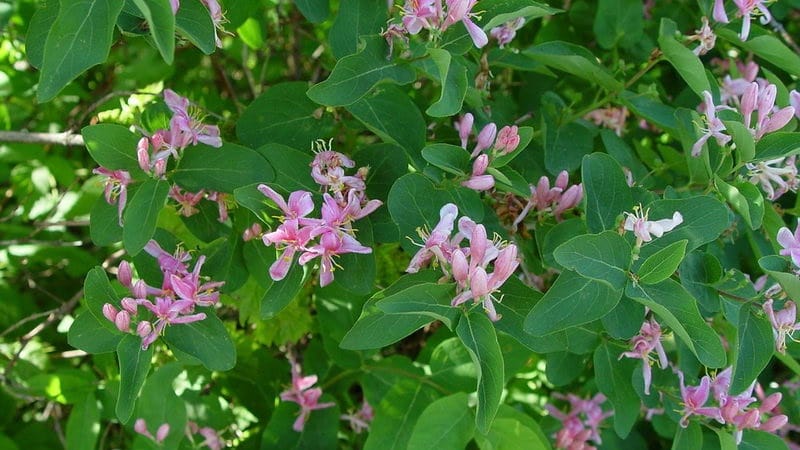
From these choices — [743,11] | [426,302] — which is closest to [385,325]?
[426,302]

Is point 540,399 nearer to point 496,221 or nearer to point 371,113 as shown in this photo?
point 496,221

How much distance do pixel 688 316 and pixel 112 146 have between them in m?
1.06

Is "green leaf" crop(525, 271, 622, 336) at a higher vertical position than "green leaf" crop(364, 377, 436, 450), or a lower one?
higher

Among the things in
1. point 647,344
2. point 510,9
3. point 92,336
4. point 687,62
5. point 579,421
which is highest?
point 510,9

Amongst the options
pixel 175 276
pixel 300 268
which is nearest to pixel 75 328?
pixel 175 276

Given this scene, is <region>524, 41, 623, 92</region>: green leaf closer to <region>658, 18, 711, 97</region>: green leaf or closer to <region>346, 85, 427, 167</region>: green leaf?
<region>658, 18, 711, 97</region>: green leaf

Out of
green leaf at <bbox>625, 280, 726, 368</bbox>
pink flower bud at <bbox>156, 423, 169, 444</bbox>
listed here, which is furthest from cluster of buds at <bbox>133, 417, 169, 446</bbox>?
green leaf at <bbox>625, 280, 726, 368</bbox>

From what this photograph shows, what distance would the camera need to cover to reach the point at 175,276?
1502 millimetres

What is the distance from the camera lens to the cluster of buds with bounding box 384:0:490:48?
4.79 feet

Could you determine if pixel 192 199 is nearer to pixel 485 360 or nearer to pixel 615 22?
pixel 485 360

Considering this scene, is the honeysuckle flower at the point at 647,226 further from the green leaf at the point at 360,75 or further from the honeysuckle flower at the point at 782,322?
the green leaf at the point at 360,75

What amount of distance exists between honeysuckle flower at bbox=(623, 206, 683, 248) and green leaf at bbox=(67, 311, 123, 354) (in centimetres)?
94

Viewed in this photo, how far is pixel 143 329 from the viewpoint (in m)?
1.45

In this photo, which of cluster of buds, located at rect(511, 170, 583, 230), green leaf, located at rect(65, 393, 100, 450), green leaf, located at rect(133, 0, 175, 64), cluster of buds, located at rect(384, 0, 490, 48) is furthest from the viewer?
green leaf, located at rect(65, 393, 100, 450)
